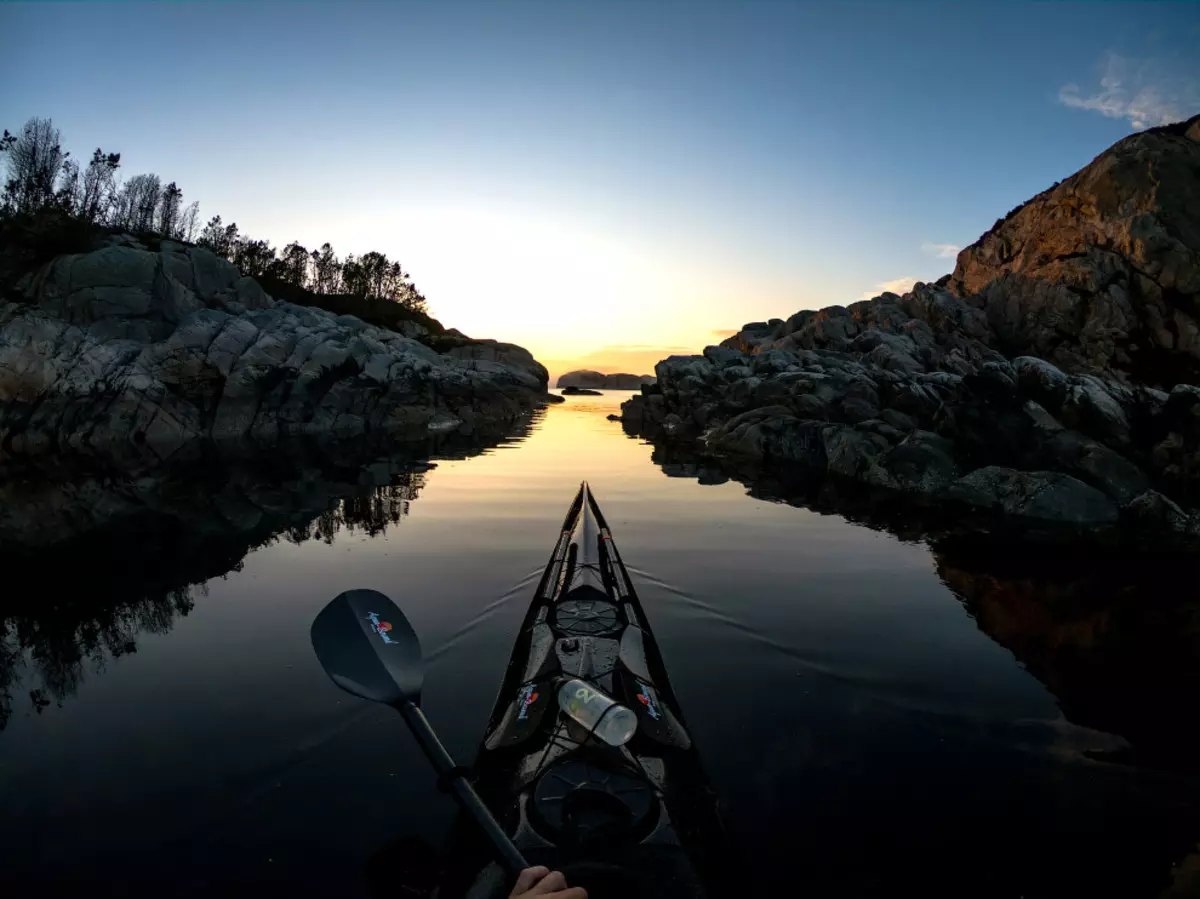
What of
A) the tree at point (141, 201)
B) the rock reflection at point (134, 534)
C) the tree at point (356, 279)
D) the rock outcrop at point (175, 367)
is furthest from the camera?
the tree at point (356, 279)

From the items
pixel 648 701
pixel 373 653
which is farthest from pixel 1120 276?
pixel 373 653

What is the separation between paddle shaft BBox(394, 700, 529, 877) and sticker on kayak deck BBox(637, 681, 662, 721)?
206cm

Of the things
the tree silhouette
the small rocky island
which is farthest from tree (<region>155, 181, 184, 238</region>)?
the small rocky island

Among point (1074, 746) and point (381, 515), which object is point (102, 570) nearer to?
point (381, 515)

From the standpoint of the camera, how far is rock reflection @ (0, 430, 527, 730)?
9.12m

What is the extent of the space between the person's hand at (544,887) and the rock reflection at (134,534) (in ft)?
25.2

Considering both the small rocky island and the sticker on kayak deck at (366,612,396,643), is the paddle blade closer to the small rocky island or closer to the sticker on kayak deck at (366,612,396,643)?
the sticker on kayak deck at (366,612,396,643)

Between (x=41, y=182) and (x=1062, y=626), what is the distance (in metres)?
99.8

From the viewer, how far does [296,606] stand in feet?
36.0

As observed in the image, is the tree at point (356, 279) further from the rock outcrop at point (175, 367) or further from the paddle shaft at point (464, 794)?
the paddle shaft at point (464, 794)

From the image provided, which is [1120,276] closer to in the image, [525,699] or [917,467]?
[917,467]

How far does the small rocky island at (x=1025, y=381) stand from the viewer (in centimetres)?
2044

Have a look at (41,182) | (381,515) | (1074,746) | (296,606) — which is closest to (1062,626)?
(1074,746)

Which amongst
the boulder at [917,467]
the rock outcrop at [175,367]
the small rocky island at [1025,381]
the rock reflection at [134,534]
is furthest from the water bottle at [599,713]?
the rock outcrop at [175,367]
